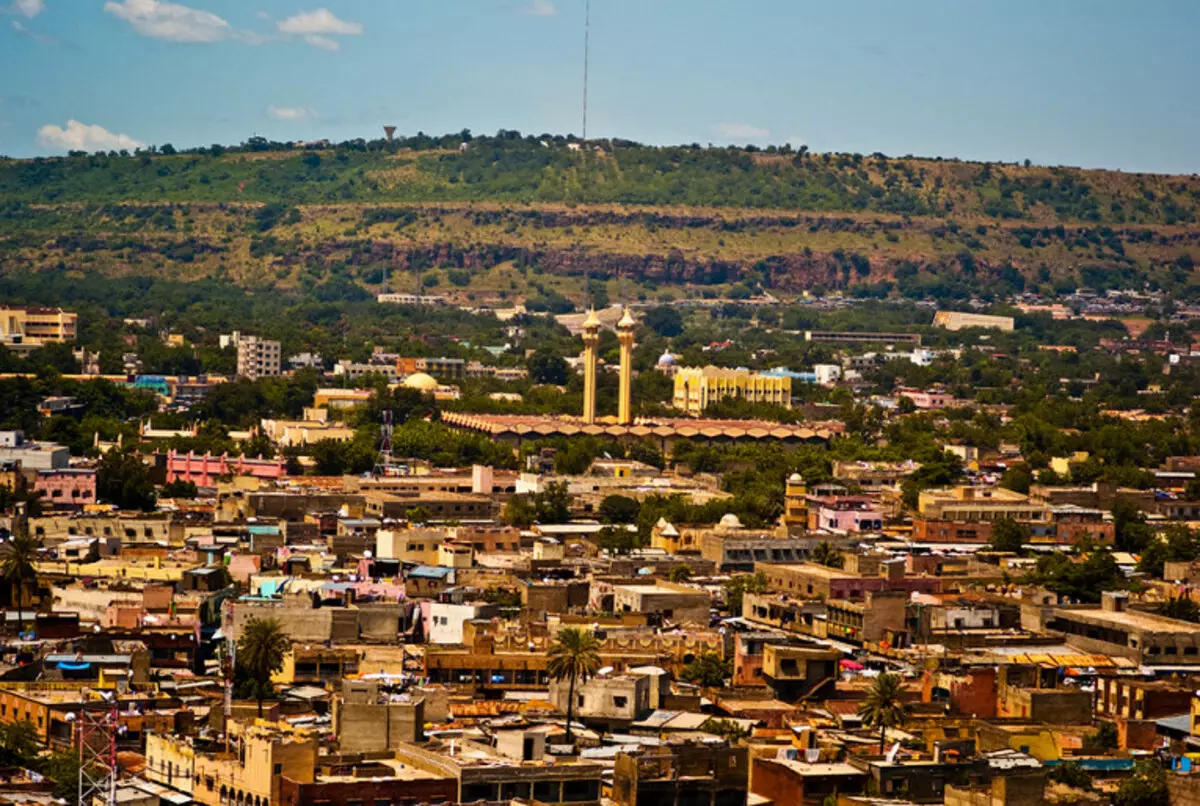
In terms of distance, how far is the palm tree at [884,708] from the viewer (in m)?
47.3

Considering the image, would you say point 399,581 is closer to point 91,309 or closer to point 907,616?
point 907,616

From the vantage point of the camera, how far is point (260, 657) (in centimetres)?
5025

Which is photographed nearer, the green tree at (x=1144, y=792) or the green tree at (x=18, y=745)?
the green tree at (x=1144, y=792)

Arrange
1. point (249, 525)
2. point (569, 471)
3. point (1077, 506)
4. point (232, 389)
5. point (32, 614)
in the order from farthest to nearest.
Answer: point (232, 389) < point (569, 471) < point (1077, 506) < point (249, 525) < point (32, 614)

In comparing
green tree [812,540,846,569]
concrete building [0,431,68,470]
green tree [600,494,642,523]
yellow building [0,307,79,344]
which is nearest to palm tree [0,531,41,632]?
green tree [812,540,846,569]

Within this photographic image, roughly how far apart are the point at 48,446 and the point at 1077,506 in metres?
30.8

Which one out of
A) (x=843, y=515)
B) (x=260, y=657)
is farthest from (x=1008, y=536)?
(x=260, y=657)

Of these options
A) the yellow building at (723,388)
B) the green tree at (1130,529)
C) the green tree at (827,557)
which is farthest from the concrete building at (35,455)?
the yellow building at (723,388)

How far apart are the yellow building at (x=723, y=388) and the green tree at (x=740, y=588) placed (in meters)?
72.6

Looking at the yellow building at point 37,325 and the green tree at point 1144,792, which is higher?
the yellow building at point 37,325

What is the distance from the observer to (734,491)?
3816 inches

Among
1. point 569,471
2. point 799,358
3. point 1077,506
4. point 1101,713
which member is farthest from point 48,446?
point 799,358

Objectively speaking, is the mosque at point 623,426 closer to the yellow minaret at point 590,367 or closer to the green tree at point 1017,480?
the yellow minaret at point 590,367

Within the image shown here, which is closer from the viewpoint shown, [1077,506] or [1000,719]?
[1000,719]
